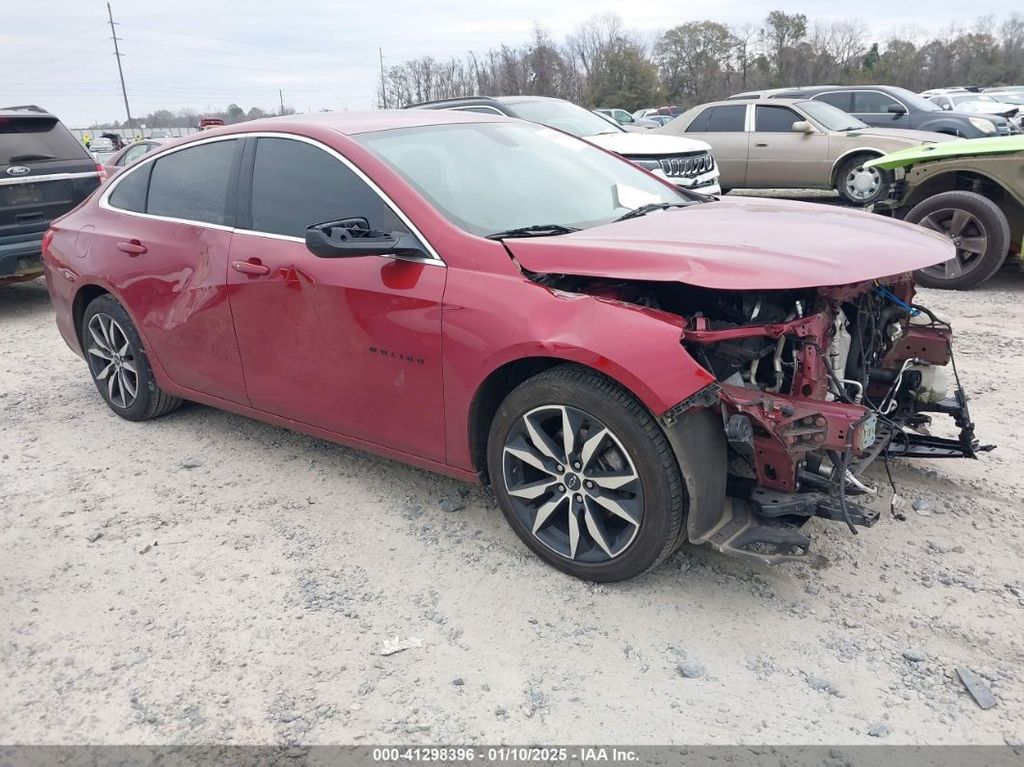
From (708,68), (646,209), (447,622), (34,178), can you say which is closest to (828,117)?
(646,209)

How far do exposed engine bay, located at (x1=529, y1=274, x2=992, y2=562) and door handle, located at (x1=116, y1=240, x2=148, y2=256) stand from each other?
252cm

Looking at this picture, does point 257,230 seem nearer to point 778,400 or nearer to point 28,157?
point 778,400

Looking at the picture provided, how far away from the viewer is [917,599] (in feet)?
9.44

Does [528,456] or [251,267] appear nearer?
[528,456]

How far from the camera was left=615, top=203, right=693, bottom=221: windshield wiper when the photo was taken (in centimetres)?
364

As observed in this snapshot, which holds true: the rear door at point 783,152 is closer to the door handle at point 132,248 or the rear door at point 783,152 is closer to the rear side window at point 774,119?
the rear side window at point 774,119

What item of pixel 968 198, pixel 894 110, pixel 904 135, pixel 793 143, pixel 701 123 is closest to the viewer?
pixel 968 198

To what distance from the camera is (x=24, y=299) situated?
29.1 ft

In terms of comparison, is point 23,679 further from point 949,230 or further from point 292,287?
point 949,230

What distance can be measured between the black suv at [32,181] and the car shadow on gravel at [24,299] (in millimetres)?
569

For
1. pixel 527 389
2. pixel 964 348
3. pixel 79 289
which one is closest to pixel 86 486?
pixel 79 289

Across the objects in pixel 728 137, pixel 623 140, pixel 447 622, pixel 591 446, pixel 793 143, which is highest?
pixel 623 140

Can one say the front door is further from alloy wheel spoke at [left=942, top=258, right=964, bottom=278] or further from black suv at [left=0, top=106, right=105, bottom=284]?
alloy wheel spoke at [left=942, top=258, right=964, bottom=278]

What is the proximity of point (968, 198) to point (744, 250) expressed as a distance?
5.15 m
